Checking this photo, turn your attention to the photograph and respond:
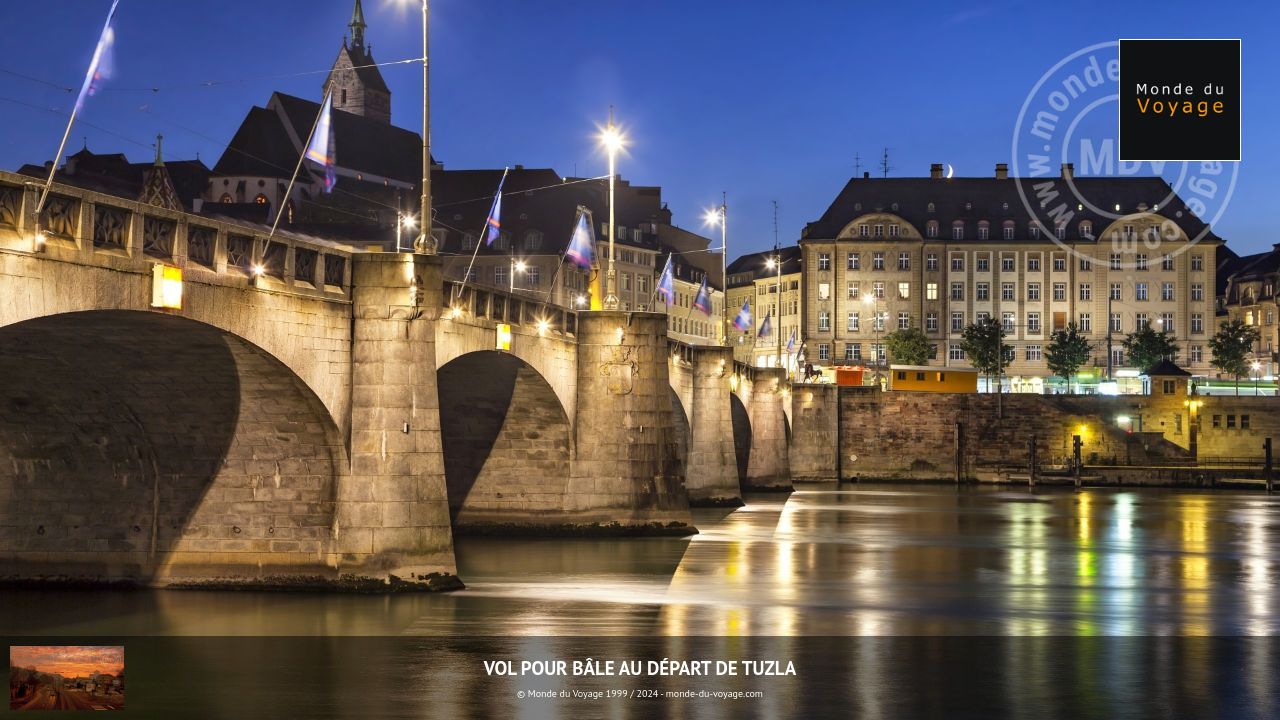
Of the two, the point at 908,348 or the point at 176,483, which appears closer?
the point at 176,483

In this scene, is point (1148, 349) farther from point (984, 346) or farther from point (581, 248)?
point (581, 248)

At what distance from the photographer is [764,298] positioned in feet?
580

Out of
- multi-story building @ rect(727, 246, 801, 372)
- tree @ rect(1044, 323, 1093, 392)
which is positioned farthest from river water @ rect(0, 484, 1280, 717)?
multi-story building @ rect(727, 246, 801, 372)

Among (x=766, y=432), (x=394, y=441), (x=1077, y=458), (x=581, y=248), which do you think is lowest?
(x=1077, y=458)

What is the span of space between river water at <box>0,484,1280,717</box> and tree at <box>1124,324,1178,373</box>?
92027 mm

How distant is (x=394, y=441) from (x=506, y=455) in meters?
17.9

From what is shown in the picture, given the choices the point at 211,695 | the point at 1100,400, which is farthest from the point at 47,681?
the point at 1100,400

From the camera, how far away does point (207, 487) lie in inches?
1323

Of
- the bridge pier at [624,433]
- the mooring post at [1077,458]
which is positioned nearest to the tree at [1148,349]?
the mooring post at [1077,458]

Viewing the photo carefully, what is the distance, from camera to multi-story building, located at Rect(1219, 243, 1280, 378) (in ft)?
495

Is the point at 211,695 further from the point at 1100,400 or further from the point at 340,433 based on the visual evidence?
the point at 1100,400

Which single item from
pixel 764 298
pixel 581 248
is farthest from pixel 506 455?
pixel 764 298

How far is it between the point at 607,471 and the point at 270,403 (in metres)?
19.7

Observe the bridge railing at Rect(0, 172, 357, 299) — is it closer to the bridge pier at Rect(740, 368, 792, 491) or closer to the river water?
the river water
